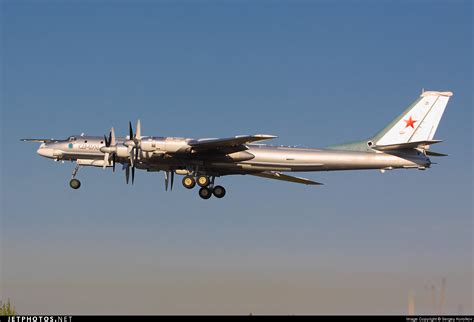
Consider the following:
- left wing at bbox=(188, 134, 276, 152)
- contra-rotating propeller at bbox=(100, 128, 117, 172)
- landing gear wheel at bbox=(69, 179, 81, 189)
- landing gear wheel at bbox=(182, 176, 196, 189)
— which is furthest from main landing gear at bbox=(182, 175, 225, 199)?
landing gear wheel at bbox=(69, 179, 81, 189)

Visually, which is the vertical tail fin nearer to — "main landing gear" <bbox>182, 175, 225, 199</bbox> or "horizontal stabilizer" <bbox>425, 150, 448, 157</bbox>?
"horizontal stabilizer" <bbox>425, 150, 448, 157</bbox>

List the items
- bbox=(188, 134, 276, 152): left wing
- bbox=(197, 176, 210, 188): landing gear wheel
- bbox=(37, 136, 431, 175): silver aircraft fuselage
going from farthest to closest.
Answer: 1. bbox=(197, 176, 210, 188): landing gear wheel
2. bbox=(37, 136, 431, 175): silver aircraft fuselage
3. bbox=(188, 134, 276, 152): left wing

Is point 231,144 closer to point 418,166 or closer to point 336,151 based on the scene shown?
point 336,151

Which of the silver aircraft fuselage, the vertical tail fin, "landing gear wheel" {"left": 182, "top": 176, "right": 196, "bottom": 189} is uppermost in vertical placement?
the vertical tail fin

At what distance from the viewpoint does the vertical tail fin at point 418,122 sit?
5081 cm

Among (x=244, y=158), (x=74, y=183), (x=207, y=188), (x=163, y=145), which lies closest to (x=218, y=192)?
(x=207, y=188)

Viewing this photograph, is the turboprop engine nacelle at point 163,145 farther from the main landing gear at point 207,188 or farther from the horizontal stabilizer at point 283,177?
the horizontal stabilizer at point 283,177

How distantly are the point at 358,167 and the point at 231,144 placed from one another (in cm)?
755

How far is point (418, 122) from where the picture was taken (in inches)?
2023

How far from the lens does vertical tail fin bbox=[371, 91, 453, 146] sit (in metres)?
50.8

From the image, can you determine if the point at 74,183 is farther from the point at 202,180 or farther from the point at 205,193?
the point at 205,193

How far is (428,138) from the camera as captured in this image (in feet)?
167

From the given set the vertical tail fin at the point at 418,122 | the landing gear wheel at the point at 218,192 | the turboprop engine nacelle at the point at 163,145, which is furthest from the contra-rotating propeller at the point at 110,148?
the vertical tail fin at the point at 418,122

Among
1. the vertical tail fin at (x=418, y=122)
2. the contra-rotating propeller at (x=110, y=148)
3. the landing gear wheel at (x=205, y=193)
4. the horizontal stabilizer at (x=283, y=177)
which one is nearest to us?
the contra-rotating propeller at (x=110, y=148)
